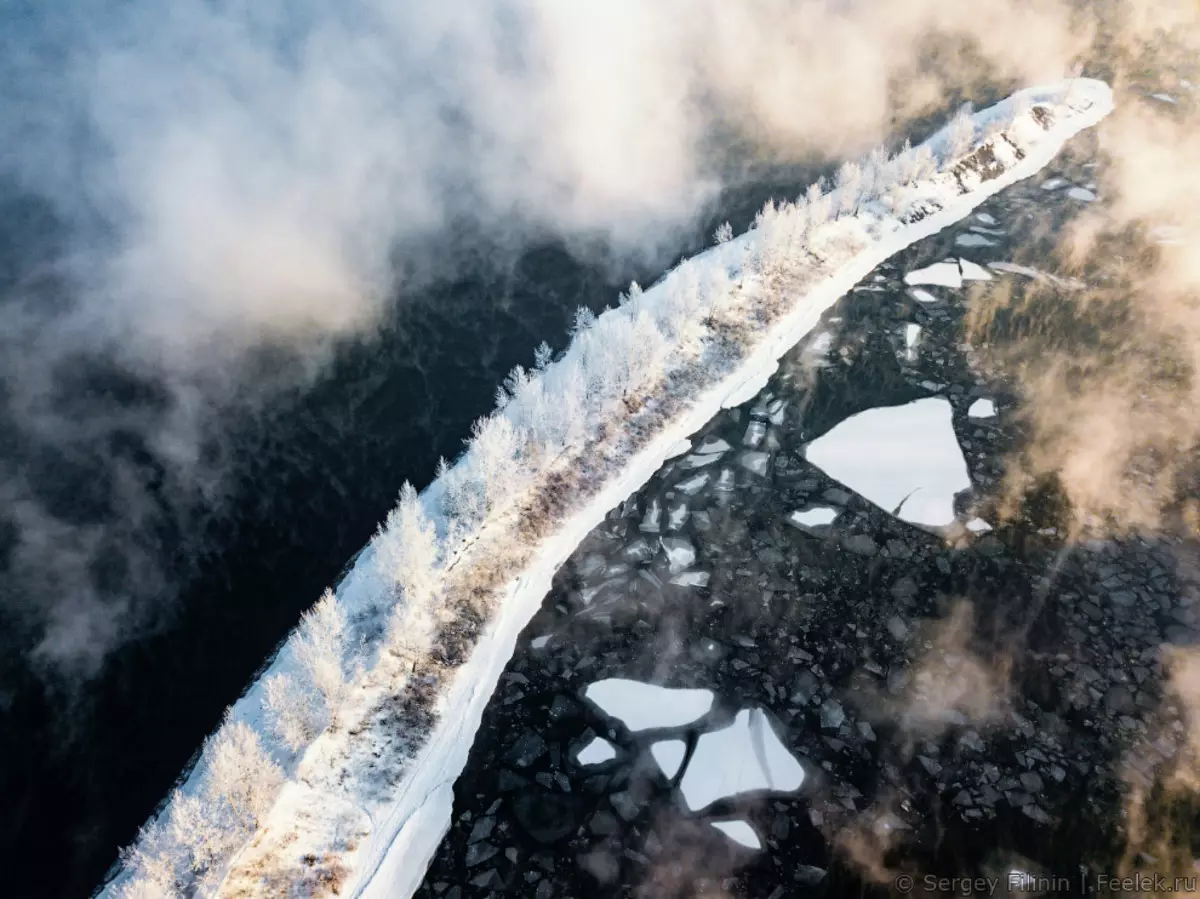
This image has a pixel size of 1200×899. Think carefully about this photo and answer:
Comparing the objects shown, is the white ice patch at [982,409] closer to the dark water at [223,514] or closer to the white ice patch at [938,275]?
the white ice patch at [938,275]

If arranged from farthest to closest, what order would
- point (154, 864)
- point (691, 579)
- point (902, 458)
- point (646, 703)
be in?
1. point (902, 458)
2. point (691, 579)
3. point (646, 703)
4. point (154, 864)

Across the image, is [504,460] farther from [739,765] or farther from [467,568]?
[739,765]

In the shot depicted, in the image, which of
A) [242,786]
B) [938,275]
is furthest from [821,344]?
[242,786]

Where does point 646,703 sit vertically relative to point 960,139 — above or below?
below

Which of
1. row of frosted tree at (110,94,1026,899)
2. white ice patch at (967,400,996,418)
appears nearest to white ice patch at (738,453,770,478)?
row of frosted tree at (110,94,1026,899)

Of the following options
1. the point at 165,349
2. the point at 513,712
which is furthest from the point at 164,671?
the point at 165,349

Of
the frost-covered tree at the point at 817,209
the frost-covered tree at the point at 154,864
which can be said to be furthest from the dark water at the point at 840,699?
the frost-covered tree at the point at 817,209

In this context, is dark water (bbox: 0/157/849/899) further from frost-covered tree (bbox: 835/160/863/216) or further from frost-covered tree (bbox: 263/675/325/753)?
frost-covered tree (bbox: 835/160/863/216)
